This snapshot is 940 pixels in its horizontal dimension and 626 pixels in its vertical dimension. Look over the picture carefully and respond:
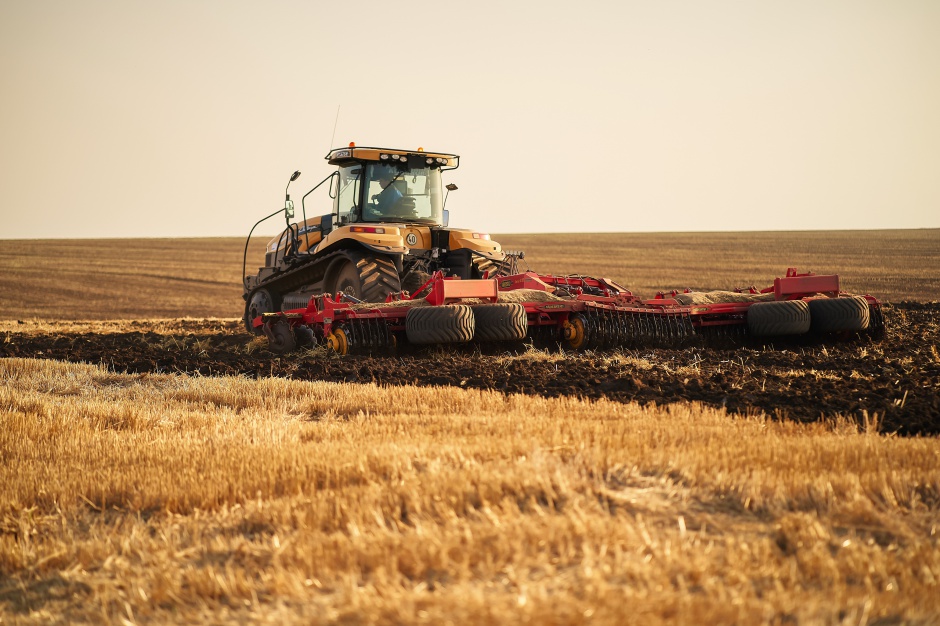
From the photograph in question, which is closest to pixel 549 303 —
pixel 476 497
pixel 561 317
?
pixel 561 317

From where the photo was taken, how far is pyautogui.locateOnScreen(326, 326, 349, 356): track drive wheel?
1010cm

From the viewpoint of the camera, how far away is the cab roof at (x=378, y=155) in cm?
1212

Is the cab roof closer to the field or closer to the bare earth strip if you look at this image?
the field

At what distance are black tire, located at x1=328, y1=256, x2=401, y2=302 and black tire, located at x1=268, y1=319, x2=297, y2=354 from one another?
0.91 m

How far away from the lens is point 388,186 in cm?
1246

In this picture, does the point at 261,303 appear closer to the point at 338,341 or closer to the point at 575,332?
the point at 338,341

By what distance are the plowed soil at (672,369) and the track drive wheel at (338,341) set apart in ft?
0.33

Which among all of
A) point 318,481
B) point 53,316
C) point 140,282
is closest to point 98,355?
point 318,481

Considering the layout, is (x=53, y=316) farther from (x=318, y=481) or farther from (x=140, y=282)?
(x=318, y=481)

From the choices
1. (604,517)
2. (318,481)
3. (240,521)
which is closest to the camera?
(604,517)

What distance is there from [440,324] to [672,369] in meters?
2.42

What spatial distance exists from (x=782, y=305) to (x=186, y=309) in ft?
70.2

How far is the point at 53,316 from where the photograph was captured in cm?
2598

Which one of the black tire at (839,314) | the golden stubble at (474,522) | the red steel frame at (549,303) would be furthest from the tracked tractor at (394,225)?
the golden stubble at (474,522)
